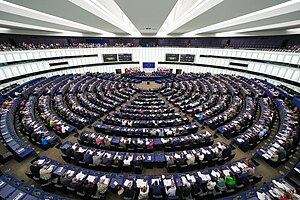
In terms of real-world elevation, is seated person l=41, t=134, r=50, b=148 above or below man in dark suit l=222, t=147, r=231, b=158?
below

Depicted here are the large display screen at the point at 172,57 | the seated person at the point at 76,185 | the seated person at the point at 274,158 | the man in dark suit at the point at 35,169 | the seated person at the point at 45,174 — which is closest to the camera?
the seated person at the point at 76,185

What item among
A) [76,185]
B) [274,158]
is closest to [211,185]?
[274,158]

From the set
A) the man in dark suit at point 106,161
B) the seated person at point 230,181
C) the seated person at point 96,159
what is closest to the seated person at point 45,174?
the seated person at point 96,159

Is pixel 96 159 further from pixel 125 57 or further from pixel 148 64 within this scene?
pixel 148 64

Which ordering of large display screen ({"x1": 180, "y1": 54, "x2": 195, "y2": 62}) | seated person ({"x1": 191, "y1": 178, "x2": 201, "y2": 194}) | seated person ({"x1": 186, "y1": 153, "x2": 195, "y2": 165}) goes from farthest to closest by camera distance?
A: large display screen ({"x1": 180, "y1": 54, "x2": 195, "y2": 62}), seated person ({"x1": 186, "y1": 153, "x2": 195, "y2": 165}), seated person ({"x1": 191, "y1": 178, "x2": 201, "y2": 194})

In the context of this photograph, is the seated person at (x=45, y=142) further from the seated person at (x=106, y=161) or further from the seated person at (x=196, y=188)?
the seated person at (x=196, y=188)

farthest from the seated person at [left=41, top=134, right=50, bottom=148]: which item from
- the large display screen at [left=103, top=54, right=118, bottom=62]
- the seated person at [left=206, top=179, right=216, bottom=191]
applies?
the large display screen at [left=103, top=54, right=118, bottom=62]

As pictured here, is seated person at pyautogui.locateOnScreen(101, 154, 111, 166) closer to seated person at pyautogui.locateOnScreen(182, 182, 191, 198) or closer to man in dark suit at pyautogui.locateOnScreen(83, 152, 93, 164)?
man in dark suit at pyautogui.locateOnScreen(83, 152, 93, 164)

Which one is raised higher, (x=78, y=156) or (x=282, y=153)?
(x=282, y=153)

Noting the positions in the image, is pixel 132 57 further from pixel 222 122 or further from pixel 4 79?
pixel 222 122

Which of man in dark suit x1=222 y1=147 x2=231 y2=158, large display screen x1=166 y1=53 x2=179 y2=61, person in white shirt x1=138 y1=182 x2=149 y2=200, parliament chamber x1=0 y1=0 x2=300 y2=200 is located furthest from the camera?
large display screen x1=166 y1=53 x2=179 y2=61

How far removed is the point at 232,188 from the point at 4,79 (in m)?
36.5

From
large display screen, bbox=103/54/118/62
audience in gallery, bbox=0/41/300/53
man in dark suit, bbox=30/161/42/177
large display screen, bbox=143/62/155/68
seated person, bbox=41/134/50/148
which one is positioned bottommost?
seated person, bbox=41/134/50/148

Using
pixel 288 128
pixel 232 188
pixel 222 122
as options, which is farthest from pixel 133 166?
pixel 288 128
